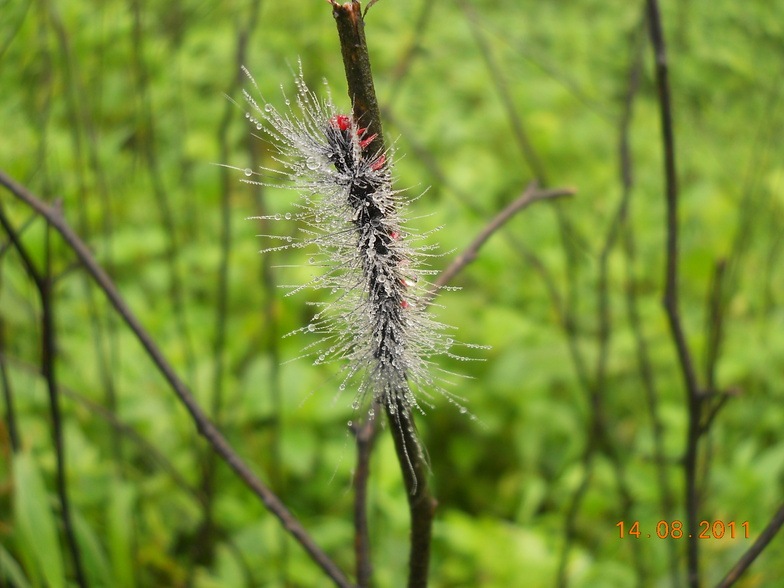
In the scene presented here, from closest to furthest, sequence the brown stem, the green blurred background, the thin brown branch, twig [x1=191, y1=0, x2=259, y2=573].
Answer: the thin brown branch → the brown stem → twig [x1=191, y1=0, x2=259, y2=573] → the green blurred background

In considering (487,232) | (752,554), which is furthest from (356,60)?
(752,554)

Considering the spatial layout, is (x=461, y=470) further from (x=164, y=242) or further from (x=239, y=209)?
(x=239, y=209)

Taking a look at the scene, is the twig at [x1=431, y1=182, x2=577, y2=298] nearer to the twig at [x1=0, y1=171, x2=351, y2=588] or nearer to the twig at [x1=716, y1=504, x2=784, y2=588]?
the twig at [x1=0, y1=171, x2=351, y2=588]

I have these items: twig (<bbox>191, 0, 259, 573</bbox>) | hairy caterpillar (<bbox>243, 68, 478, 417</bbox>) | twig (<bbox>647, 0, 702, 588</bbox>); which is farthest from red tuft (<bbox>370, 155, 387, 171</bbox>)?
twig (<bbox>191, 0, 259, 573</bbox>)

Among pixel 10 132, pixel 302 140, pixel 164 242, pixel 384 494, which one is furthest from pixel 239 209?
pixel 302 140

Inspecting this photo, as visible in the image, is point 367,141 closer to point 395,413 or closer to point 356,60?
point 356,60

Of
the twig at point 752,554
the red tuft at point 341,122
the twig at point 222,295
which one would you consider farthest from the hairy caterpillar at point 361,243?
the twig at point 222,295
